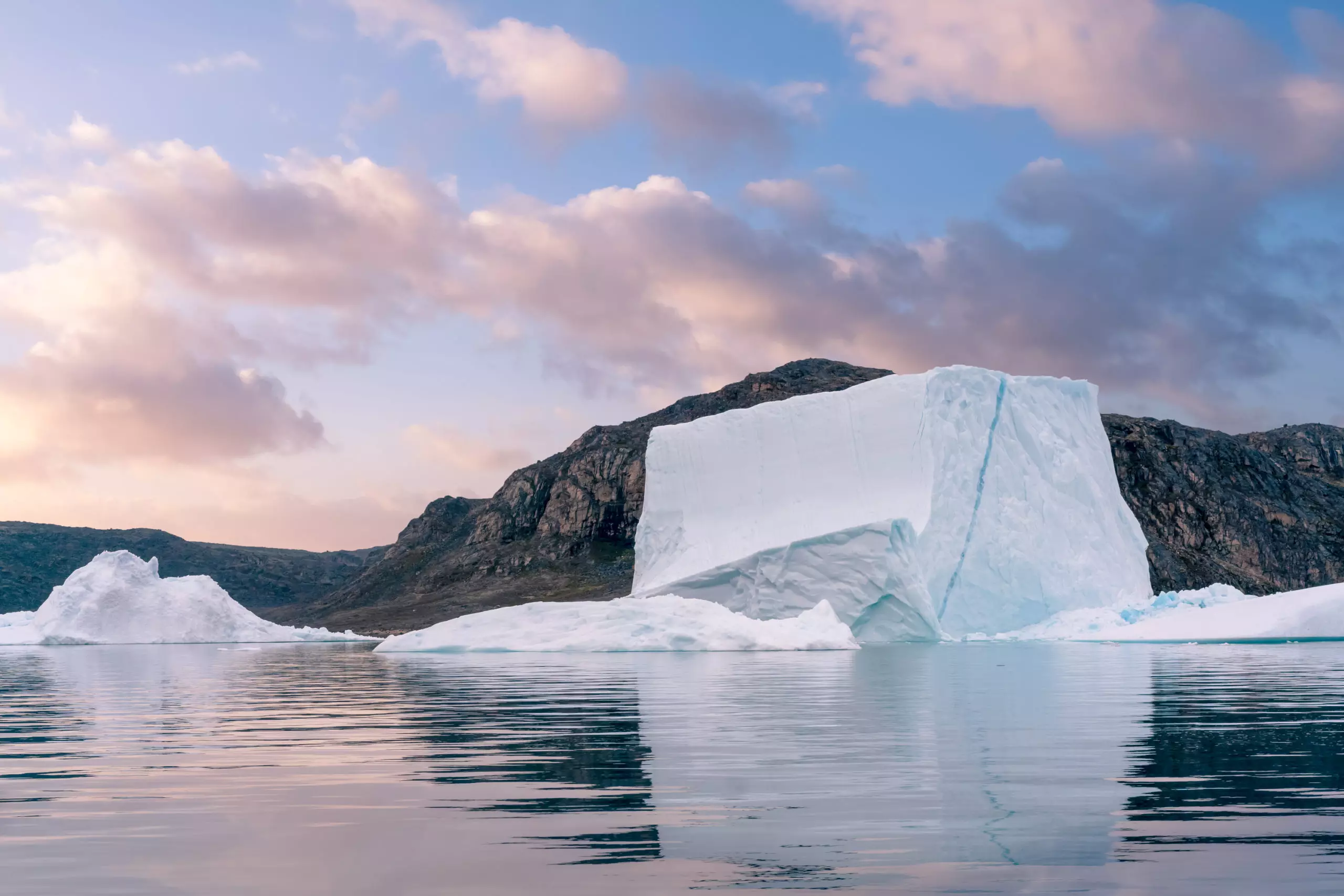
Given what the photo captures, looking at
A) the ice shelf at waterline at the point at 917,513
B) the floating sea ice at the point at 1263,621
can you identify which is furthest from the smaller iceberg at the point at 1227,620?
the ice shelf at waterline at the point at 917,513

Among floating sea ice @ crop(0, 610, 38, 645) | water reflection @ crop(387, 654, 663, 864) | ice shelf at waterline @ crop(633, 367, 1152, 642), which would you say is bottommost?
floating sea ice @ crop(0, 610, 38, 645)

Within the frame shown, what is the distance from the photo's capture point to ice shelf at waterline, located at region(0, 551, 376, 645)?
40.9 meters

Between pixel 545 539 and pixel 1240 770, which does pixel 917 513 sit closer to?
pixel 1240 770

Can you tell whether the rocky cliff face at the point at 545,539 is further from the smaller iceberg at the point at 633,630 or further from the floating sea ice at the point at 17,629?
the smaller iceberg at the point at 633,630

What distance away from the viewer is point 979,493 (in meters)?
35.8

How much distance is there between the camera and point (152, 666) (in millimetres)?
23094

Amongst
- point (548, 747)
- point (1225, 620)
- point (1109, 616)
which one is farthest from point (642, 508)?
point (548, 747)

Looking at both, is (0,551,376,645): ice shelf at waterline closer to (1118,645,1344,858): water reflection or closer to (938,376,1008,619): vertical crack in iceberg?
(938,376,1008,619): vertical crack in iceberg

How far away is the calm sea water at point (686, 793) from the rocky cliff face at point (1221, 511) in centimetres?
7248

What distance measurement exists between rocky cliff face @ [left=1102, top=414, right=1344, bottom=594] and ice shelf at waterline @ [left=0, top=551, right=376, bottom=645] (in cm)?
5712

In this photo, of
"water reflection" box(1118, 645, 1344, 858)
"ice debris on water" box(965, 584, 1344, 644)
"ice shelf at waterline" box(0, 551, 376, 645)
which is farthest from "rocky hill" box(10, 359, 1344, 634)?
"water reflection" box(1118, 645, 1344, 858)

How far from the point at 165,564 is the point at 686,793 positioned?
135 m

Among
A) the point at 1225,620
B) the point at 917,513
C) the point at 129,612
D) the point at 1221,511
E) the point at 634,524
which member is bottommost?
the point at 1225,620

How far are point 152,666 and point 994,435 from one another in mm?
24275
